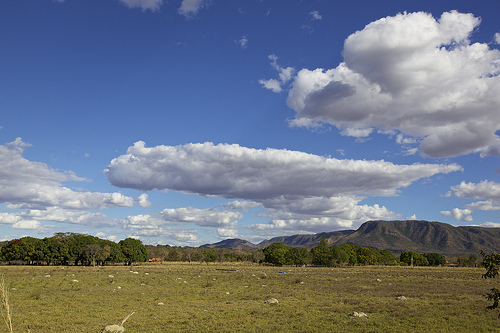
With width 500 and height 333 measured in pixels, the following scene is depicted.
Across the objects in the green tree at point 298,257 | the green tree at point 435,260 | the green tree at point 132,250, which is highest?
the green tree at point 132,250

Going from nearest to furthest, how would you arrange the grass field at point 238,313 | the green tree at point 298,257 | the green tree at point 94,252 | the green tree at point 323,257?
1. the grass field at point 238,313
2. the green tree at point 94,252
3. the green tree at point 323,257
4. the green tree at point 298,257

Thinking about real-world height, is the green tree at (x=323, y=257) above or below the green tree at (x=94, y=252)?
below

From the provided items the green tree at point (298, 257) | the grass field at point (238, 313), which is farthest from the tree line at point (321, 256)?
the grass field at point (238, 313)

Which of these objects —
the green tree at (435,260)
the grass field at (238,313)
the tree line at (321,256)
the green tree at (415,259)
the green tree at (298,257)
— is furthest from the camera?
the green tree at (435,260)

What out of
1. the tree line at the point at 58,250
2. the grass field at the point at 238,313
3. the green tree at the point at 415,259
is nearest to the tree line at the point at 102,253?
the tree line at the point at 58,250

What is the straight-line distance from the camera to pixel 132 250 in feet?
381

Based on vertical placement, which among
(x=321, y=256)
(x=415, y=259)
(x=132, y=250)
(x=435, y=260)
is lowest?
(x=435, y=260)

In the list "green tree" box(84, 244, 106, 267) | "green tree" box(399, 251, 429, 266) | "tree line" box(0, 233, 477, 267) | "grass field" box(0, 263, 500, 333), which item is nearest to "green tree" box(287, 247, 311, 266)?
"tree line" box(0, 233, 477, 267)

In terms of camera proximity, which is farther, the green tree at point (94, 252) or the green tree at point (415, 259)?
the green tree at point (415, 259)

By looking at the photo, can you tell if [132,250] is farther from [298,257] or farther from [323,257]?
[323,257]

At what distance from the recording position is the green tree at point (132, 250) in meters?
115

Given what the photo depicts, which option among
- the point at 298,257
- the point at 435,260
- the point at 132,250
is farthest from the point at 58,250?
the point at 435,260

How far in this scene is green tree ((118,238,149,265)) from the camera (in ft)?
376

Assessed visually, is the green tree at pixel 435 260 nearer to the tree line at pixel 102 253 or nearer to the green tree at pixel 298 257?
the tree line at pixel 102 253
